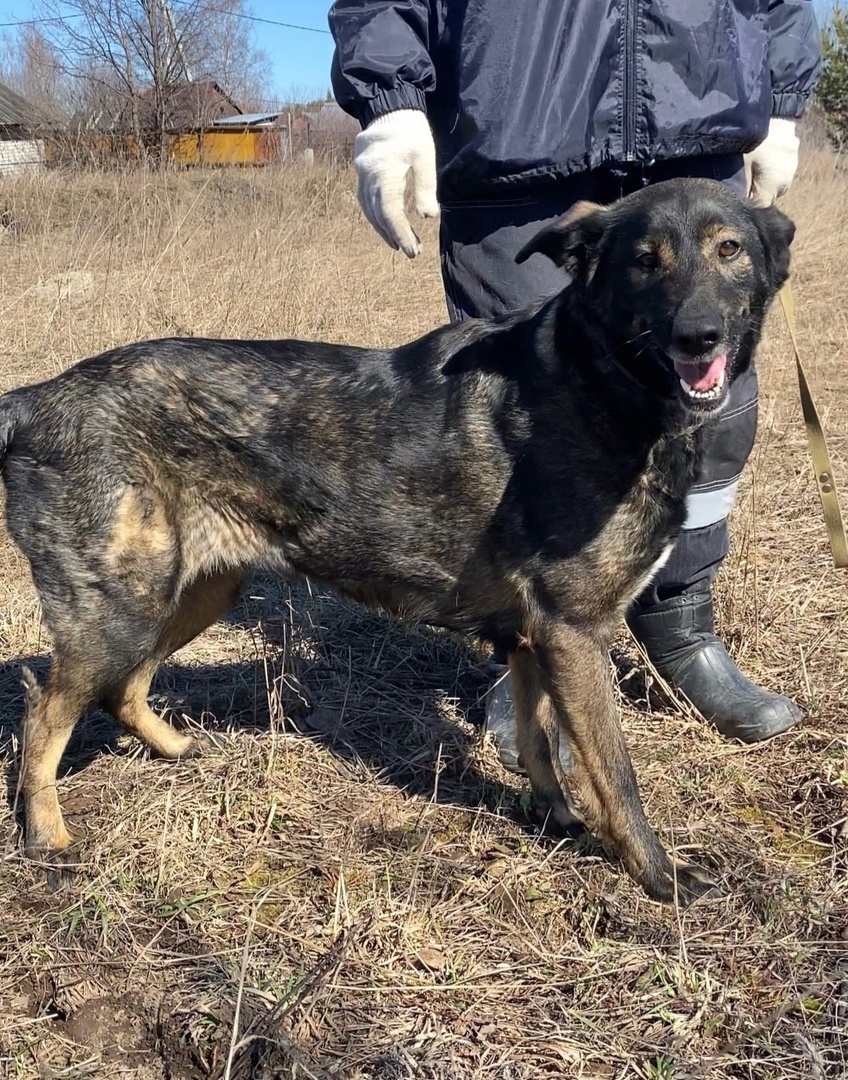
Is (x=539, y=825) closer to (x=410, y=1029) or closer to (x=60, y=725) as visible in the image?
(x=410, y=1029)

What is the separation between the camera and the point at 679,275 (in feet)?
7.48

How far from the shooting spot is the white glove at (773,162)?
3.03 m

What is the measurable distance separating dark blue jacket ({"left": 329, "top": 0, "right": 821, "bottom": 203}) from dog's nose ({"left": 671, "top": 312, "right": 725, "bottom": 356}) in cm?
83

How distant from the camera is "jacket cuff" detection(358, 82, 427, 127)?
2654 mm

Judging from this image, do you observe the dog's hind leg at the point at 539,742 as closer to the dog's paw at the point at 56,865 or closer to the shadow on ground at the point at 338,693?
the shadow on ground at the point at 338,693

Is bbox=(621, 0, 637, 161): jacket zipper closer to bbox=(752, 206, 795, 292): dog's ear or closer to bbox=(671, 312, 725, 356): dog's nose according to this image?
bbox=(752, 206, 795, 292): dog's ear

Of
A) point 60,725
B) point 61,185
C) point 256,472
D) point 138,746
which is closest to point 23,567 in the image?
point 138,746

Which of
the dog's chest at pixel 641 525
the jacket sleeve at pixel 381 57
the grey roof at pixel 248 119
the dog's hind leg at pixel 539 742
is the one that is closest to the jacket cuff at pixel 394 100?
the jacket sleeve at pixel 381 57

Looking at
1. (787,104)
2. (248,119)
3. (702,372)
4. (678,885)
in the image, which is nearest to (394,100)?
(702,372)

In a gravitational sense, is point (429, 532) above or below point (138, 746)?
above

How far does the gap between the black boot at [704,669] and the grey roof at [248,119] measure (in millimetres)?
24121

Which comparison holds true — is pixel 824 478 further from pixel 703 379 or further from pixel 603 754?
pixel 603 754

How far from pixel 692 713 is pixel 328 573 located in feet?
4.43

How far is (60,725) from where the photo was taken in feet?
8.86
